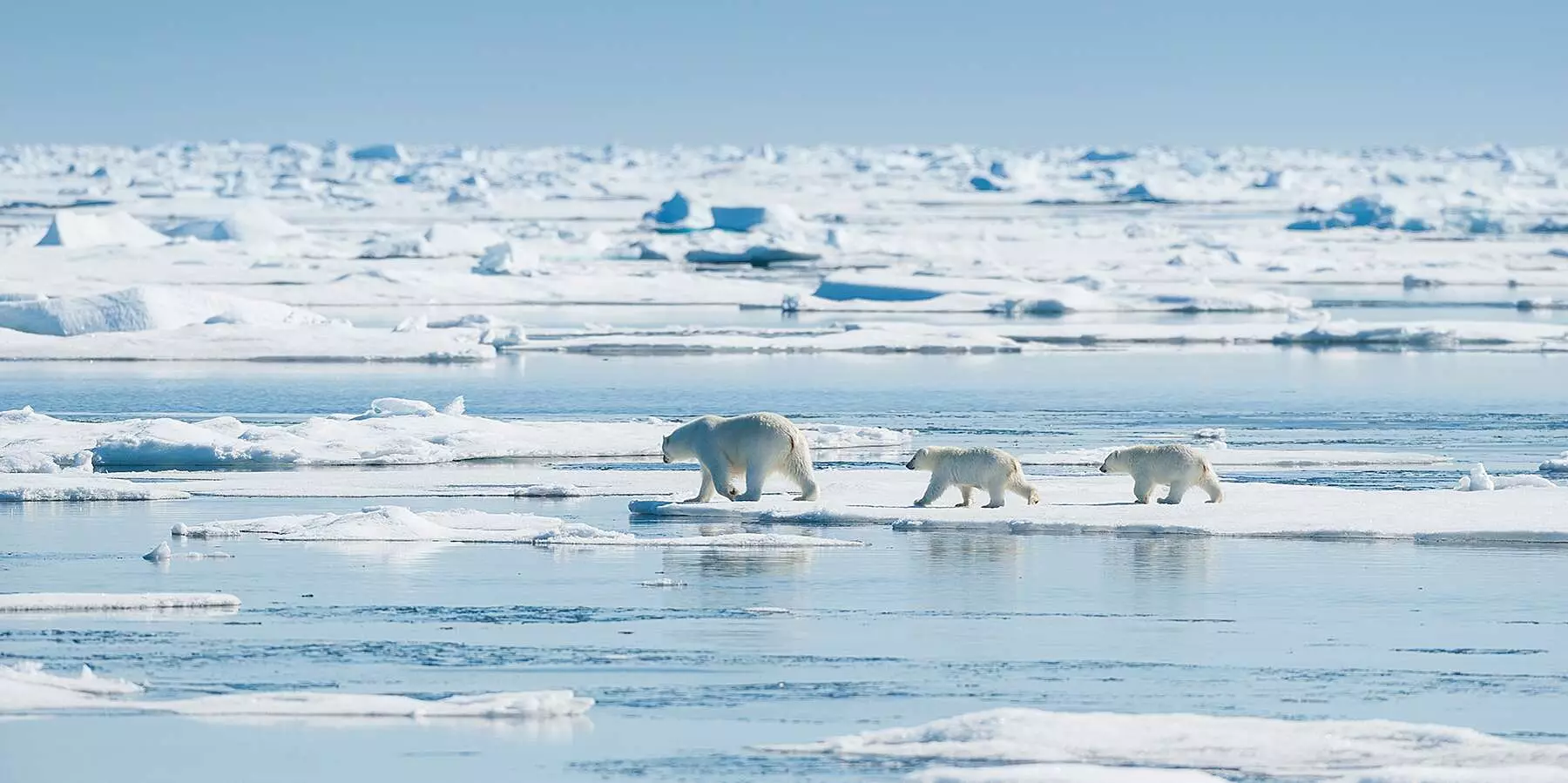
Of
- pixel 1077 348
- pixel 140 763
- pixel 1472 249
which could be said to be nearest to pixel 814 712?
pixel 140 763

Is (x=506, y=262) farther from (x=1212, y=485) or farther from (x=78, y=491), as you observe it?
(x=1212, y=485)

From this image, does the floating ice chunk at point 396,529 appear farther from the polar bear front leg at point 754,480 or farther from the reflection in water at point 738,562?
the polar bear front leg at point 754,480

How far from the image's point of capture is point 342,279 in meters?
32.2

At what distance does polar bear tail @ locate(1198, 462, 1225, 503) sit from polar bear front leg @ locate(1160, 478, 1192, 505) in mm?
72

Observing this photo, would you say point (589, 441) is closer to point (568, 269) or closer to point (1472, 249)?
point (568, 269)

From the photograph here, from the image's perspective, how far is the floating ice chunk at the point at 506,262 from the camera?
3397 centimetres

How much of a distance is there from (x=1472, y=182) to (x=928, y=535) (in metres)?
76.2

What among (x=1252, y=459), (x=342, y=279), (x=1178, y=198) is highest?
(x=1178, y=198)

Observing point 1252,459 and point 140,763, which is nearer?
point 140,763

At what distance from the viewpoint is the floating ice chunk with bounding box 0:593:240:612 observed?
7926mm

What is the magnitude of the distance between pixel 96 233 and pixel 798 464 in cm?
2956

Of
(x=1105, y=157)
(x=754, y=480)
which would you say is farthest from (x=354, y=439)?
(x=1105, y=157)

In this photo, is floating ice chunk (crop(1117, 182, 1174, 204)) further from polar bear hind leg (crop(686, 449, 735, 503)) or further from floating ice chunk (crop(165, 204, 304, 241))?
polar bear hind leg (crop(686, 449, 735, 503))

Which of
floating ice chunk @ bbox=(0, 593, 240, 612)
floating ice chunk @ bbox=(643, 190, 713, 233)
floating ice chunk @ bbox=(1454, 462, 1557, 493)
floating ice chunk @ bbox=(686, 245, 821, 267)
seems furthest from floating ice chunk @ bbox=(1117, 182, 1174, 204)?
floating ice chunk @ bbox=(0, 593, 240, 612)
